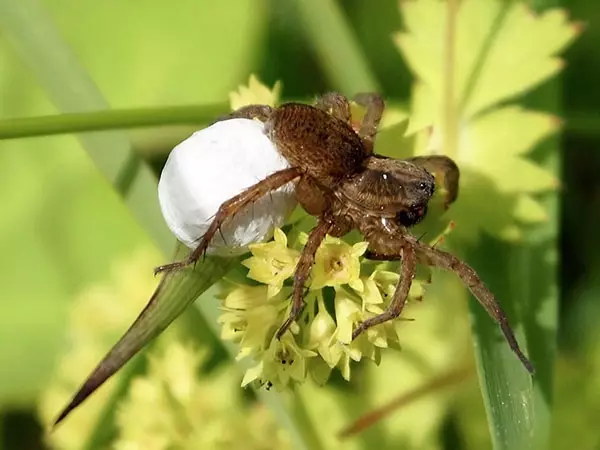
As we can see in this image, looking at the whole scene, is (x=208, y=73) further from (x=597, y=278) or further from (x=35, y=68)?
(x=597, y=278)

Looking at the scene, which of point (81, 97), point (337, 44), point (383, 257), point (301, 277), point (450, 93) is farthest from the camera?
point (337, 44)

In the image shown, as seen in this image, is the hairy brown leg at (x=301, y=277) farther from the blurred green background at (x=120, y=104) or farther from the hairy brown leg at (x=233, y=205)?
the blurred green background at (x=120, y=104)

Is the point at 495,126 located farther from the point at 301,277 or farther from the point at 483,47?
the point at 301,277

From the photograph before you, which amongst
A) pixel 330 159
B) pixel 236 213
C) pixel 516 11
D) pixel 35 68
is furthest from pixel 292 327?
pixel 516 11

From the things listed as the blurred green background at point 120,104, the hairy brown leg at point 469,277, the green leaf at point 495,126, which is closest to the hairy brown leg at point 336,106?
the green leaf at point 495,126

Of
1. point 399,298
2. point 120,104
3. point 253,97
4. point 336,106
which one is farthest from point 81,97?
point 120,104
